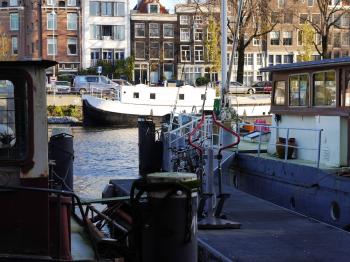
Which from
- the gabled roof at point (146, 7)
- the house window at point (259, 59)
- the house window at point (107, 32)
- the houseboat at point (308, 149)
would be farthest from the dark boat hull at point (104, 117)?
the houseboat at point (308, 149)

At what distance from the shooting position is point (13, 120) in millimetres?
6301

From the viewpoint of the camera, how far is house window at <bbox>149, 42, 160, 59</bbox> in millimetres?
81312

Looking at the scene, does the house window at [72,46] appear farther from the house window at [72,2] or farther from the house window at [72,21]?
the house window at [72,2]

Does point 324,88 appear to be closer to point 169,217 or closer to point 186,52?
point 169,217

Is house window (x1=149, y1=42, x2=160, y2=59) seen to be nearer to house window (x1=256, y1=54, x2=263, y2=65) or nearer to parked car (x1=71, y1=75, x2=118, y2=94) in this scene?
house window (x1=256, y1=54, x2=263, y2=65)

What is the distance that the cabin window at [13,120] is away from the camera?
20.4 ft

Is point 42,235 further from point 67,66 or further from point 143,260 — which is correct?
point 67,66

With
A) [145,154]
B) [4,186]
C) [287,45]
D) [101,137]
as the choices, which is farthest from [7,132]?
[287,45]

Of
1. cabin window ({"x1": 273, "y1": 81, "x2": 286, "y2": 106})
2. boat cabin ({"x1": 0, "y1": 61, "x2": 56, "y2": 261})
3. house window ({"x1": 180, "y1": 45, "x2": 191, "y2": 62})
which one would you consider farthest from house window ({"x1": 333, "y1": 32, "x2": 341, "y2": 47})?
boat cabin ({"x1": 0, "y1": 61, "x2": 56, "y2": 261})

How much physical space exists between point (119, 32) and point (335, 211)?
2776 inches

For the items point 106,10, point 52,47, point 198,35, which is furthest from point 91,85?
point 198,35

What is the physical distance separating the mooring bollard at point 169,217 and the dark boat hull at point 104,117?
48.3 metres

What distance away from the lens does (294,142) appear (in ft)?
52.4

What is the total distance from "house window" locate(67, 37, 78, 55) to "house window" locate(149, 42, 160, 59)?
9.04m
